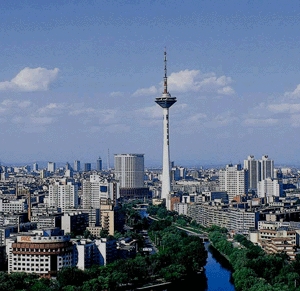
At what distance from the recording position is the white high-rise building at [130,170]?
130 feet

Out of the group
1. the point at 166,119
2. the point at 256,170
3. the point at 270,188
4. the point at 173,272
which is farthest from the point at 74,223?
the point at 256,170

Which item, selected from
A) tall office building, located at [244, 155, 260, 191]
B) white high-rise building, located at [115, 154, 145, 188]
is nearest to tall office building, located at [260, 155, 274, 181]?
tall office building, located at [244, 155, 260, 191]

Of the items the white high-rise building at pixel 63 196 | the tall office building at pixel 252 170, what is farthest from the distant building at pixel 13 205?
the tall office building at pixel 252 170

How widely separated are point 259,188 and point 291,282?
2171cm

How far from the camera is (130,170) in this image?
131 feet

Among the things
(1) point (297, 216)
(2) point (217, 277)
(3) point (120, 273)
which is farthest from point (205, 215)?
(3) point (120, 273)

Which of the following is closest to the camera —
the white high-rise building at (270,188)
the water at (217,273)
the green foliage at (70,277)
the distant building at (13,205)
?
the green foliage at (70,277)

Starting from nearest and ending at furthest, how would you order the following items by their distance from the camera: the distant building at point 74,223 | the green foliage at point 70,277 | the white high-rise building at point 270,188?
the green foliage at point 70,277 → the distant building at point 74,223 → the white high-rise building at point 270,188

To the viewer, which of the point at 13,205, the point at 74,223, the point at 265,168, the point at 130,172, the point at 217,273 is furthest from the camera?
the point at 130,172

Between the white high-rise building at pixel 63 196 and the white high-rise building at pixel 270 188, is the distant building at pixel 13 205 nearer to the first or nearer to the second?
the white high-rise building at pixel 63 196

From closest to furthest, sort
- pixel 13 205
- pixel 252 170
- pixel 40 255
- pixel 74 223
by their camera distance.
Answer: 1. pixel 40 255
2. pixel 74 223
3. pixel 13 205
4. pixel 252 170

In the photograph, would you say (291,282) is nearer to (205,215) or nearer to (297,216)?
(297,216)

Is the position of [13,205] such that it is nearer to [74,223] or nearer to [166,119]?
[74,223]

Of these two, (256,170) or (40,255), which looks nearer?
(40,255)
